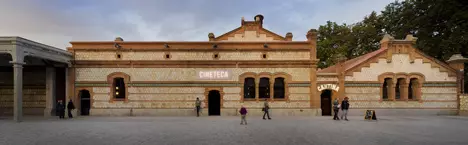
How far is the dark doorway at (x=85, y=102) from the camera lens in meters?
19.6

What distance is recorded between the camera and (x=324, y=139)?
9.59m

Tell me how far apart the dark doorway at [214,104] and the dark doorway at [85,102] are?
903 centimetres

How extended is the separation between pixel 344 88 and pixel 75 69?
19.6 m

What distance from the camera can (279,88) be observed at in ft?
63.8

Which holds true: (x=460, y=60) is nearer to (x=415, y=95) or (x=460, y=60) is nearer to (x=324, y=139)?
(x=415, y=95)

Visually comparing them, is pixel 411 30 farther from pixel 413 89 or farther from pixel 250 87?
pixel 250 87

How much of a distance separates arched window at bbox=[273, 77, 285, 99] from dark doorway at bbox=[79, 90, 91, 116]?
1391cm

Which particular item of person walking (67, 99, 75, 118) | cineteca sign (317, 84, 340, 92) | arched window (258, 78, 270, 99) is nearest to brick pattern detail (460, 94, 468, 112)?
cineteca sign (317, 84, 340, 92)

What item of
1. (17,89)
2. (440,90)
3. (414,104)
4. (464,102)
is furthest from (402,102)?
(17,89)

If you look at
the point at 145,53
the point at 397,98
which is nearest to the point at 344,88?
the point at 397,98

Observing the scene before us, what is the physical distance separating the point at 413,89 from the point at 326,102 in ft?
21.5

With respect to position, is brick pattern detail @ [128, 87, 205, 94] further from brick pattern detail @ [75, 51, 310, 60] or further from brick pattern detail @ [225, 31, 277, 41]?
brick pattern detail @ [225, 31, 277, 41]

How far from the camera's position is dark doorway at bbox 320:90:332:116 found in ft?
67.1

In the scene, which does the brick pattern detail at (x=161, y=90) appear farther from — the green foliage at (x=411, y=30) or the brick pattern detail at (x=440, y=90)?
the green foliage at (x=411, y=30)
